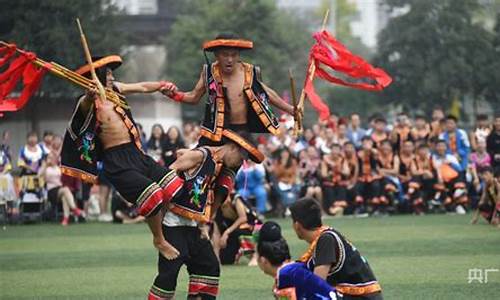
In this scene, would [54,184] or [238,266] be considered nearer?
[238,266]

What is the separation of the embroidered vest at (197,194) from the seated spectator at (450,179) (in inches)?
513

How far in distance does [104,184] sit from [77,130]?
13.0 metres

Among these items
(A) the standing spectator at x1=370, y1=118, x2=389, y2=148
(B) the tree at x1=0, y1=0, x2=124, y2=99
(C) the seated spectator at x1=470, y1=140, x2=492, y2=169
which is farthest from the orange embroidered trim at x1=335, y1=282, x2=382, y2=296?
(B) the tree at x1=0, y1=0, x2=124, y2=99

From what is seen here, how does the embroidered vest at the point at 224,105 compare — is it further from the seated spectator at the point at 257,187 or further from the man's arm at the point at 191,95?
the seated spectator at the point at 257,187

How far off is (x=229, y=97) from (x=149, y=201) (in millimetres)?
1394

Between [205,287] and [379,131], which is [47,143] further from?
[205,287]

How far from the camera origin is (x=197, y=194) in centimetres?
1034

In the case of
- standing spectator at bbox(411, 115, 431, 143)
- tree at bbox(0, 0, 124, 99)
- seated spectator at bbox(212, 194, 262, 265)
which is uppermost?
tree at bbox(0, 0, 124, 99)

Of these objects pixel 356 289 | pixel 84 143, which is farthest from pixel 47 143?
pixel 356 289

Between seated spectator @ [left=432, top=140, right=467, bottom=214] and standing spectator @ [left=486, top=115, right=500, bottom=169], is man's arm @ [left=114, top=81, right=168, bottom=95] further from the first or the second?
seated spectator @ [left=432, top=140, right=467, bottom=214]

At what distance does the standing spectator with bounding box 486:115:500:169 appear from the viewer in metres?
21.7

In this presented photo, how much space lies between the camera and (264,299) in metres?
11.7

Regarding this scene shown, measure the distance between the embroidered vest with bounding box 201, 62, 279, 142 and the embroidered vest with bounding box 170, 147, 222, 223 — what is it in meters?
0.36

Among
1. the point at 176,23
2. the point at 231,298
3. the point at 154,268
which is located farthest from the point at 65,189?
the point at 176,23
